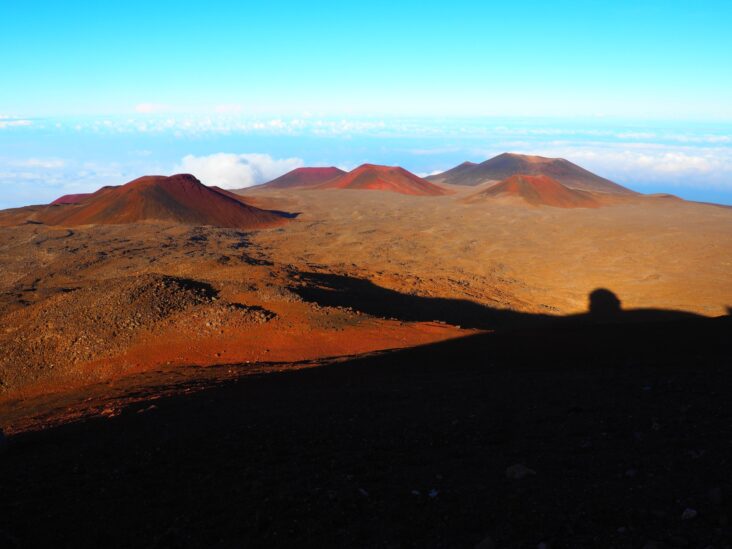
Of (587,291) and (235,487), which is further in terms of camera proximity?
(587,291)

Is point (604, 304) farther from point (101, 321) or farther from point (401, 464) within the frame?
point (401, 464)

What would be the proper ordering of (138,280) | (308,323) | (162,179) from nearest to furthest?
(308,323) → (138,280) → (162,179)

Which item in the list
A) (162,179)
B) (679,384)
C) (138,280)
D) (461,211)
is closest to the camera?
(679,384)

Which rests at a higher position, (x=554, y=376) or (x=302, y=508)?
(x=302, y=508)

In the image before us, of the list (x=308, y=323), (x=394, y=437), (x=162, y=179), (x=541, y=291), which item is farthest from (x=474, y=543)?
(x=162, y=179)

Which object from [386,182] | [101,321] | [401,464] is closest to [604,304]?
[101,321]

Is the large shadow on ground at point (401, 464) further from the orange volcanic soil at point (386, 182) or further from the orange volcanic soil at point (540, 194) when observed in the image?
the orange volcanic soil at point (386, 182)

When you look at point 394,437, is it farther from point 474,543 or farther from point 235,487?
point 474,543
